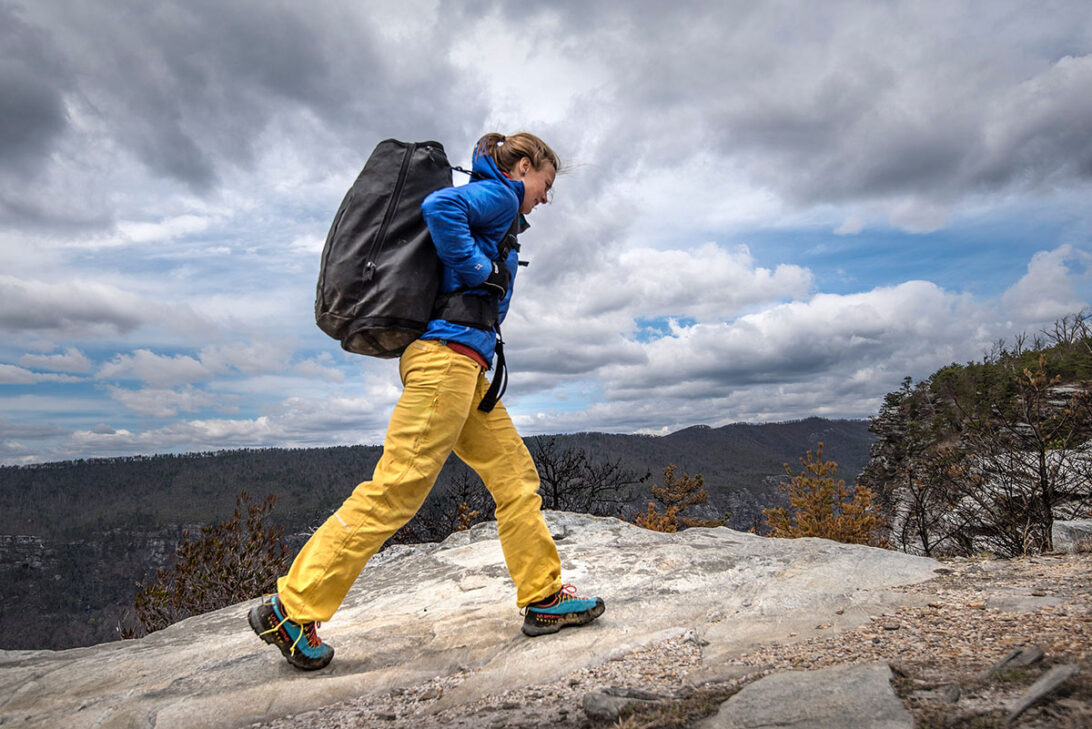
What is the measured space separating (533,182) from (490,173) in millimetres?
226

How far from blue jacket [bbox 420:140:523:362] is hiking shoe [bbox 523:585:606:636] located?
1.18 m

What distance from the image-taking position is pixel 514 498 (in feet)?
9.48

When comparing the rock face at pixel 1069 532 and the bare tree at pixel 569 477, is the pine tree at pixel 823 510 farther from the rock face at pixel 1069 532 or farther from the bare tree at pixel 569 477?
the rock face at pixel 1069 532

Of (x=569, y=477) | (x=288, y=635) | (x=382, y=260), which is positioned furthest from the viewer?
(x=569, y=477)

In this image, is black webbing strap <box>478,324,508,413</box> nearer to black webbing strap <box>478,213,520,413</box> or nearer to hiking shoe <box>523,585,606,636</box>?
black webbing strap <box>478,213,520,413</box>

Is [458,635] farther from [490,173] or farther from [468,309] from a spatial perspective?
[490,173]

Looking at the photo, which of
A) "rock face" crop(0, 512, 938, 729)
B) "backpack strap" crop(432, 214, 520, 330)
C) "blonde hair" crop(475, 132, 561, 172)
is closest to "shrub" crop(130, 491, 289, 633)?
"rock face" crop(0, 512, 938, 729)

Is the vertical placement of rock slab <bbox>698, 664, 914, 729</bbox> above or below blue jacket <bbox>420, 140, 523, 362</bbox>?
below

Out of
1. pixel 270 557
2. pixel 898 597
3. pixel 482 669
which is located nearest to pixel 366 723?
pixel 482 669

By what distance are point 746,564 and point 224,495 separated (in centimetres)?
14258

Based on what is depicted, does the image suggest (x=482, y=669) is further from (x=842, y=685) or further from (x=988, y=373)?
(x=988, y=373)

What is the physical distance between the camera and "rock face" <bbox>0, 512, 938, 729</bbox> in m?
2.25

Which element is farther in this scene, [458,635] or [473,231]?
[458,635]

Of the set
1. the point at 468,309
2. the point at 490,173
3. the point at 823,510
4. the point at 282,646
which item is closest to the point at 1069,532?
the point at 468,309
